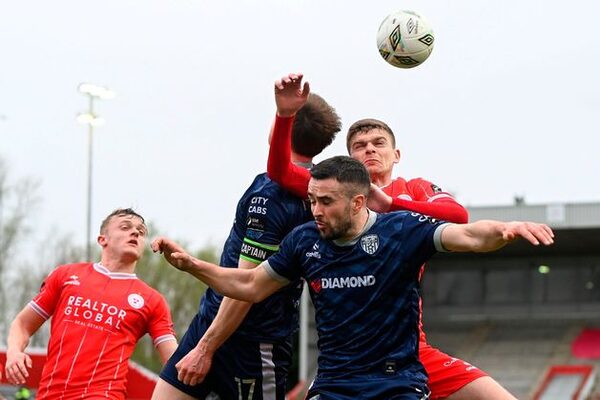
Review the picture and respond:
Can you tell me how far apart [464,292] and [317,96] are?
3726 cm

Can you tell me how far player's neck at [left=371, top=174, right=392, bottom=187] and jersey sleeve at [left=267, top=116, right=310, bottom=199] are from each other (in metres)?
0.59

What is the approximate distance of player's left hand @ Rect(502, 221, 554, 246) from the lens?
4.89 metres

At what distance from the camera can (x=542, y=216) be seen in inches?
1421

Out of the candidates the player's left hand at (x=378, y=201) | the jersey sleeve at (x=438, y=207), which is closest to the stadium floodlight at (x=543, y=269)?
the jersey sleeve at (x=438, y=207)

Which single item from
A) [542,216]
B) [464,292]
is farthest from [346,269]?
[464,292]

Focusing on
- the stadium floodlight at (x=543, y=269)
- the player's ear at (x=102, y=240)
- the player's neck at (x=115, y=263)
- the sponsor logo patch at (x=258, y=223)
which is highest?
the sponsor logo patch at (x=258, y=223)

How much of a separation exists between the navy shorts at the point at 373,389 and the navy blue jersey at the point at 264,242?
1105mm

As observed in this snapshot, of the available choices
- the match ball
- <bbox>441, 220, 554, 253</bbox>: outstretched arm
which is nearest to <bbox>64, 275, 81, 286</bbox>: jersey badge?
the match ball

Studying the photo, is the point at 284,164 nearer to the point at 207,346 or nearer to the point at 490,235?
the point at 207,346

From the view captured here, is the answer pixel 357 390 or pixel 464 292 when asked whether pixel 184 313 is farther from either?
pixel 357 390

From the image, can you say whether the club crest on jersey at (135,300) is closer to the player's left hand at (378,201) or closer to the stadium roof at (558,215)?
the player's left hand at (378,201)

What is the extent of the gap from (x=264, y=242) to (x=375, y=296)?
1.20m

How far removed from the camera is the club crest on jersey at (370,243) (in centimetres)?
560

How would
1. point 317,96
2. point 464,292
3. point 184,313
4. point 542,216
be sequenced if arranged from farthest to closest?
point 184,313
point 464,292
point 542,216
point 317,96
